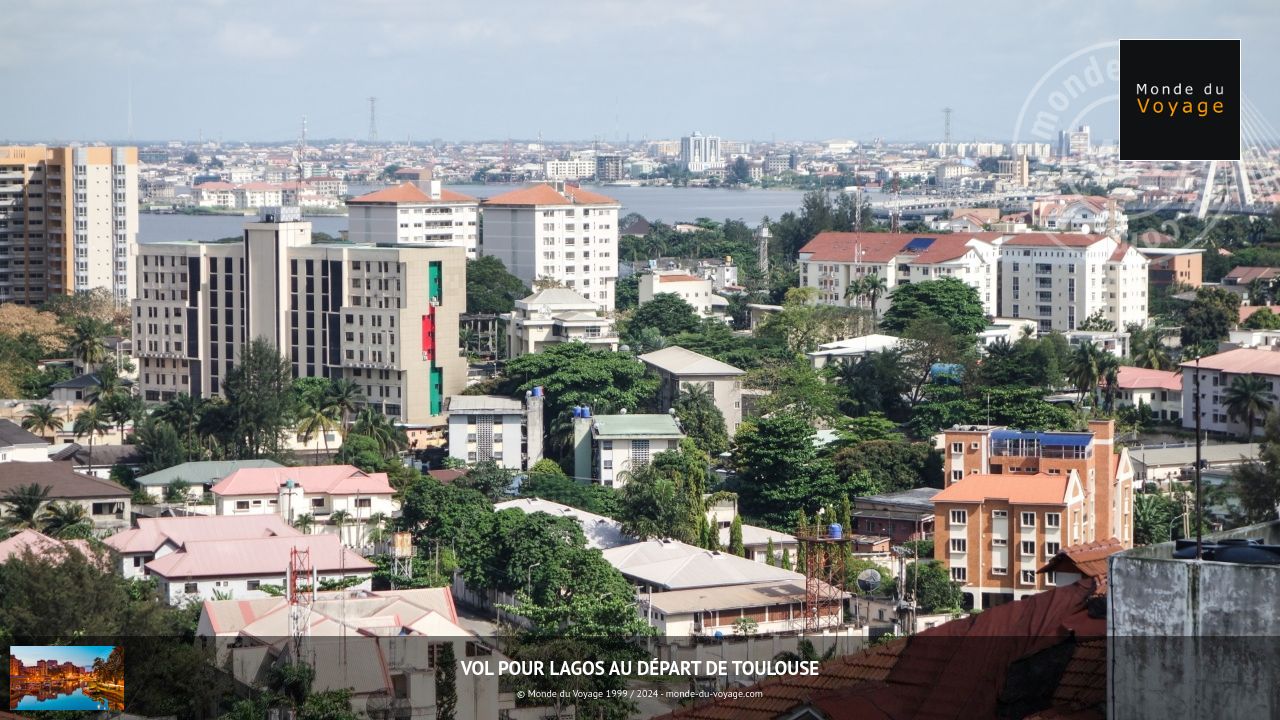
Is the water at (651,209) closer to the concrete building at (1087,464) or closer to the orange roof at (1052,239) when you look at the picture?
the orange roof at (1052,239)

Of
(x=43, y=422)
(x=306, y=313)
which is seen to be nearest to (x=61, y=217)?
(x=306, y=313)

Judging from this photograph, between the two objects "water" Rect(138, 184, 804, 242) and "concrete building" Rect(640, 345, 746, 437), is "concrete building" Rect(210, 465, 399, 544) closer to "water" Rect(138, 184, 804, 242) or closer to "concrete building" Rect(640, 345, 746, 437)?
"concrete building" Rect(640, 345, 746, 437)

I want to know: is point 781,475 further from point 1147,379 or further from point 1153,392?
point 1147,379

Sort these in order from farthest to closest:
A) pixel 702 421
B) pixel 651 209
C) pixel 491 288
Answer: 1. pixel 651 209
2. pixel 491 288
3. pixel 702 421

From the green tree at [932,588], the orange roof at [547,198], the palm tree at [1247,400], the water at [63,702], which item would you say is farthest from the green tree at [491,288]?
the water at [63,702]

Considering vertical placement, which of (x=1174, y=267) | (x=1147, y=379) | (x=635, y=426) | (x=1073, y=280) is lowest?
(x=635, y=426)

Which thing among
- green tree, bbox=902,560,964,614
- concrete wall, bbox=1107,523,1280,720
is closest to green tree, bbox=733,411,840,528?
green tree, bbox=902,560,964,614

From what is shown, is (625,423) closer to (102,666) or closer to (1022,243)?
(102,666)

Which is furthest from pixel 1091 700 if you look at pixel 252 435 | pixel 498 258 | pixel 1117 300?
pixel 498 258
